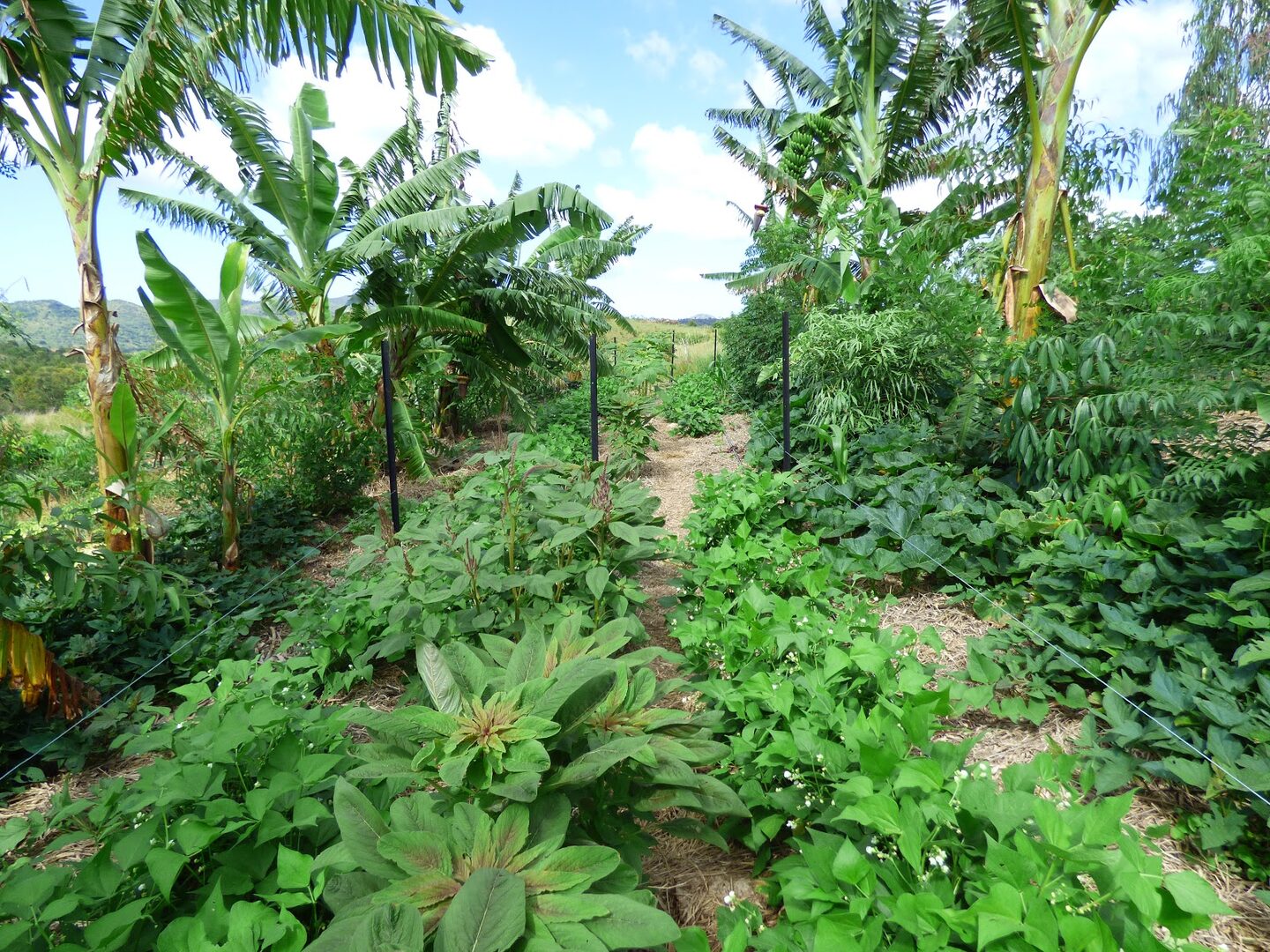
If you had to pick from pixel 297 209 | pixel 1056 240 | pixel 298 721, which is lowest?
pixel 298 721

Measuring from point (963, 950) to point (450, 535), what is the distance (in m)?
2.08

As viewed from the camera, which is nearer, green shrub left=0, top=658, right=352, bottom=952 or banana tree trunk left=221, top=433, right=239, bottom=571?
green shrub left=0, top=658, right=352, bottom=952

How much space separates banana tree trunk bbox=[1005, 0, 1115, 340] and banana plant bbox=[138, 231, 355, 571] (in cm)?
568

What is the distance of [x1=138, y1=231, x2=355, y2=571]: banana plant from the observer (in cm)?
409

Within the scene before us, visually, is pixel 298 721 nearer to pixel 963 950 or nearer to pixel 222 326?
pixel 963 950

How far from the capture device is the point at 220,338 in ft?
14.3

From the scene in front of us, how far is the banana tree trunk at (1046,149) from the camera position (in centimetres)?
445

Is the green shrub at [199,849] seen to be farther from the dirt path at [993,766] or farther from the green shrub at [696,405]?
the green shrub at [696,405]

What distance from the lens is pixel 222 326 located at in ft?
14.2

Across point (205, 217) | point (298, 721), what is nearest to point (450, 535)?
point (298, 721)

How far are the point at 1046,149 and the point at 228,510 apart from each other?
6973 mm

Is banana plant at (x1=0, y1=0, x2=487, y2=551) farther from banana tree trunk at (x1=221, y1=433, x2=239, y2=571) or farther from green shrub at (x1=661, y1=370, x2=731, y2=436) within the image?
green shrub at (x1=661, y1=370, x2=731, y2=436)

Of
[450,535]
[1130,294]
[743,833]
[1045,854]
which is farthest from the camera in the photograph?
[1130,294]

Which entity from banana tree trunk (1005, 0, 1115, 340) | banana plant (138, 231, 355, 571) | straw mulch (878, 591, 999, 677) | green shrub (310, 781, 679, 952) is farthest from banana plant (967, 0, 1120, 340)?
banana plant (138, 231, 355, 571)
